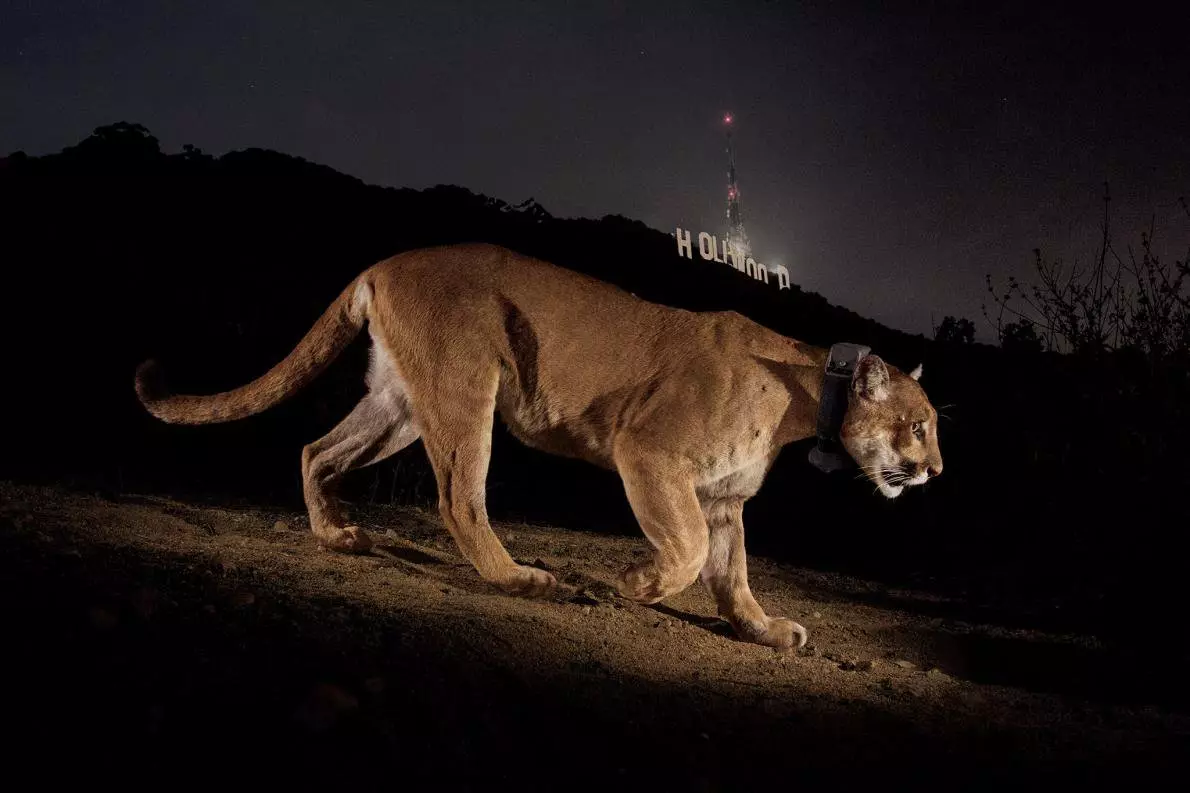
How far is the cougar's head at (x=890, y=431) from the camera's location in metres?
4.60

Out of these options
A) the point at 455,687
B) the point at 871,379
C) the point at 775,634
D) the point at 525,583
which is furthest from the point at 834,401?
the point at 455,687

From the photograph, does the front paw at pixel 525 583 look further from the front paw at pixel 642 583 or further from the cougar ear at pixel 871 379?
the cougar ear at pixel 871 379

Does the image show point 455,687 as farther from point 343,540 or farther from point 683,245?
point 683,245

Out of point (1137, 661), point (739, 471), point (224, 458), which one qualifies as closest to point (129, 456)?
point (224, 458)

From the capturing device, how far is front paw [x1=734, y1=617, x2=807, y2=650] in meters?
4.64

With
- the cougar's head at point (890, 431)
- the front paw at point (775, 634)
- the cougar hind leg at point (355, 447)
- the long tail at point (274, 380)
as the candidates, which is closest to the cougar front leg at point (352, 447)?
the cougar hind leg at point (355, 447)

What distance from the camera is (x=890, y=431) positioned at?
464 centimetres

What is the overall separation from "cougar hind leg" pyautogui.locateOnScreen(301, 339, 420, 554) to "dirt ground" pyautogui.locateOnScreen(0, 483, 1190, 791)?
0.24 m

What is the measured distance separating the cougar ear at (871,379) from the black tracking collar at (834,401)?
0.10 ft

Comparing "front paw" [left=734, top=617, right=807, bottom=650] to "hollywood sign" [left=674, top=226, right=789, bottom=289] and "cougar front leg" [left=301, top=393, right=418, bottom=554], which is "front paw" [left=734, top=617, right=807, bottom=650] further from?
"hollywood sign" [left=674, top=226, right=789, bottom=289]

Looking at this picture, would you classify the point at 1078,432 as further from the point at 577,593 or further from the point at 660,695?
the point at 660,695

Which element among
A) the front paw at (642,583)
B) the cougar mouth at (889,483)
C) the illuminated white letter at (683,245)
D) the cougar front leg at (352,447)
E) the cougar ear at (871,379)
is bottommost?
the front paw at (642,583)

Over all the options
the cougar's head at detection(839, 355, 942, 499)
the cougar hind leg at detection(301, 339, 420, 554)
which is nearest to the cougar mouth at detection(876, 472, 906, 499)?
the cougar's head at detection(839, 355, 942, 499)

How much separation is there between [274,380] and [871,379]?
3.24 m
